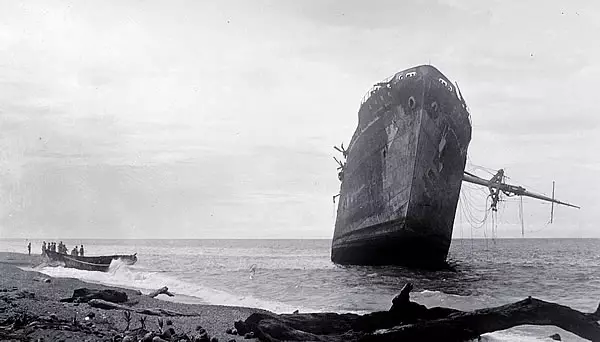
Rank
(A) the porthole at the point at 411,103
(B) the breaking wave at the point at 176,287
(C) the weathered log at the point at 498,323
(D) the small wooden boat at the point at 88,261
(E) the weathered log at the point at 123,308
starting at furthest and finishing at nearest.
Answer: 1. (D) the small wooden boat at the point at 88,261
2. (A) the porthole at the point at 411,103
3. (B) the breaking wave at the point at 176,287
4. (E) the weathered log at the point at 123,308
5. (C) the weathered log at the point at 498,323

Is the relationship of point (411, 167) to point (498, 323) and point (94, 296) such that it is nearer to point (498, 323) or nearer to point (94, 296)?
point (94, 296)

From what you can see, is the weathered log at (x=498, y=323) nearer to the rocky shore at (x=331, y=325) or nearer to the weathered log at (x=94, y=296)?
the rocky shore at (x=331, y=325)

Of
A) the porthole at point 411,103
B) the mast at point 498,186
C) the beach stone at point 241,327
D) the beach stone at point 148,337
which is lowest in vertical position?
the beach stone at point 241,327

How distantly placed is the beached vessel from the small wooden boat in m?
12.5

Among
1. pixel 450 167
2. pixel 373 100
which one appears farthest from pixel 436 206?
pixel 373 100

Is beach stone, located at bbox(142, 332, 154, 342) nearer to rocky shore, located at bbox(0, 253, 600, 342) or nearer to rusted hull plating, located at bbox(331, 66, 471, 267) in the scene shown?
rocky shore, located at bbox(0, 253, 600, 342)

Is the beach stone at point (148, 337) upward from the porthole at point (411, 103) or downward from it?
downward

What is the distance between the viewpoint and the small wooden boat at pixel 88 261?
974 inches

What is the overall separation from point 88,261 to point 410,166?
674 inches

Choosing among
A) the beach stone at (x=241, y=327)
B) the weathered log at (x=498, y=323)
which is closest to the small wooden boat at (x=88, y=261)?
the beach stone at (x=241, y=327)

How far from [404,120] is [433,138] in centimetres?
138

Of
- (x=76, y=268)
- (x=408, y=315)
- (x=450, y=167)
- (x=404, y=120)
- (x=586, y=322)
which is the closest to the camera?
(x=586, y=322)

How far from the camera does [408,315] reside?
21.6ft

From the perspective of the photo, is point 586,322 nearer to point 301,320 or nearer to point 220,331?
point 301,320
